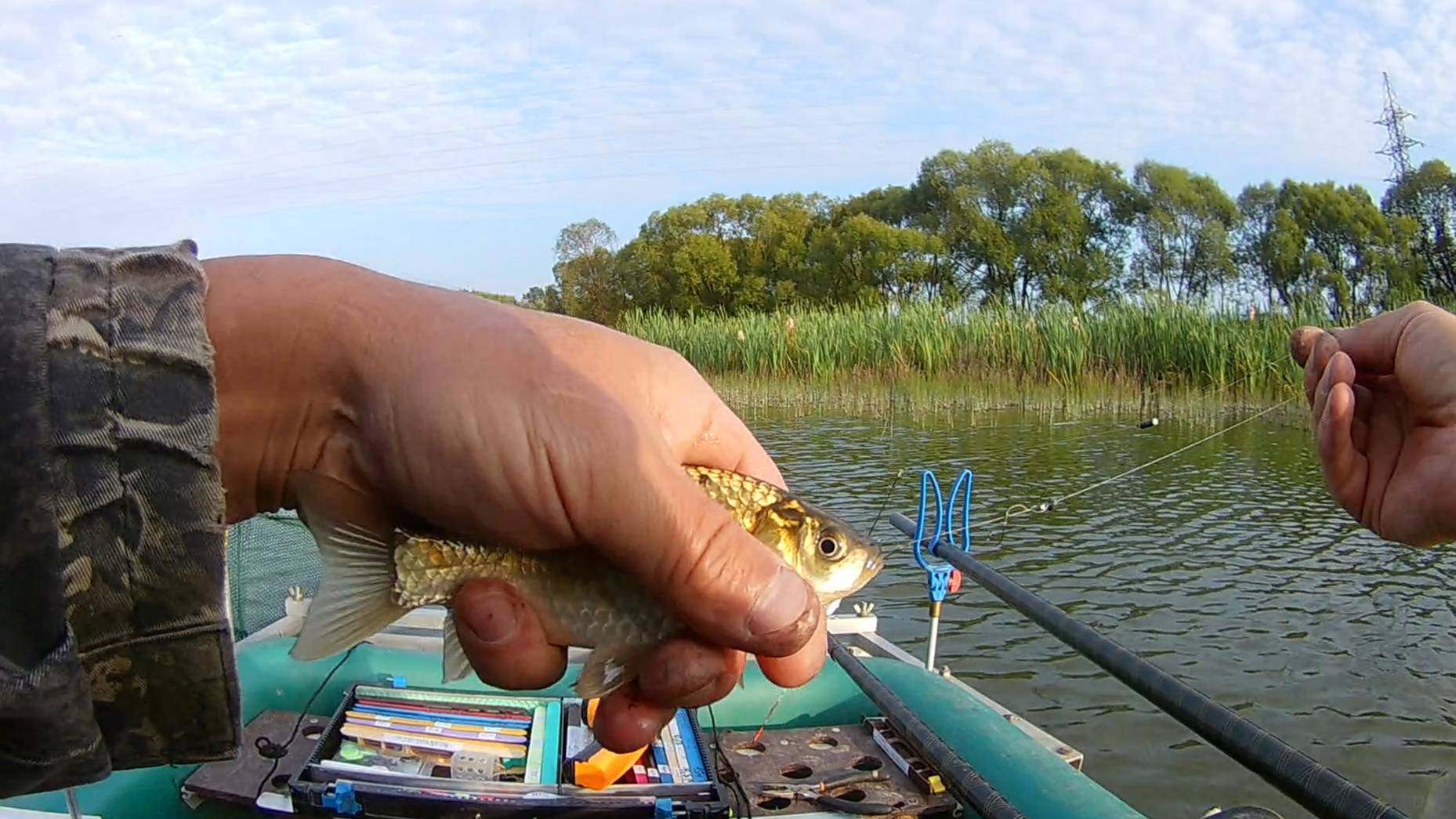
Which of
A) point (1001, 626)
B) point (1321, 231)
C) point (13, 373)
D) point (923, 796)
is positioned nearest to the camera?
point (13, 373)

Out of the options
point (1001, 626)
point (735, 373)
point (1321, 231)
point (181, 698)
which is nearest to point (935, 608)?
point (1001, 626)

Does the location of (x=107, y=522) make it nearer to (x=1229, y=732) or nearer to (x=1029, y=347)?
(x=1229, y=732)

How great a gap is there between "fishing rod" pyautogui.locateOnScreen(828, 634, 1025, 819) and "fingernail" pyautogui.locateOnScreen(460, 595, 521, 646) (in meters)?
2.23

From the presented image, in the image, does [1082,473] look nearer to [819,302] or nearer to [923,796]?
[923,796]

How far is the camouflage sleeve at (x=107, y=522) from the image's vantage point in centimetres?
127

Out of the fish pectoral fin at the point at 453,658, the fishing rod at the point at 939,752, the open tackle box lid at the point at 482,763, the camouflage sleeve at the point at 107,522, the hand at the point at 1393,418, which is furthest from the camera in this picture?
the open tackle box lid at the point at 482,763

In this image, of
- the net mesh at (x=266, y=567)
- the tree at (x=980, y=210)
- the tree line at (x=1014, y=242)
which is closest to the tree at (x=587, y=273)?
the tree line at (x=1014, y=242)

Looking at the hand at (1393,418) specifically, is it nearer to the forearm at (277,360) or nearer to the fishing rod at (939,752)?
the fishing rod at (939,752)

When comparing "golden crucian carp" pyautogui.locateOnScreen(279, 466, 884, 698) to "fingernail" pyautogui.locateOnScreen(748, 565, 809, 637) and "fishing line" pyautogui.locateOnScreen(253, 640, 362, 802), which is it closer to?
"fingernail" pyautogui.locateOnScreen(748, 565, 809, 637)

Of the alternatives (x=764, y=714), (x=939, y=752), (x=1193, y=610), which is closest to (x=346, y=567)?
(x=939, y=752)

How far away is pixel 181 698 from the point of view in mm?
1459

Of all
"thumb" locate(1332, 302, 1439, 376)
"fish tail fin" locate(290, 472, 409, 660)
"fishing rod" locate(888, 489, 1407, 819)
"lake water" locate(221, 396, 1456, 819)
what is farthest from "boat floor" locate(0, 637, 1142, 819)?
"fish tail fin" locate(290, 472, 409, 660)

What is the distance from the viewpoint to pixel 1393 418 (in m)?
2.99

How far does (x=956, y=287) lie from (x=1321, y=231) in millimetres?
17088
